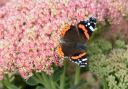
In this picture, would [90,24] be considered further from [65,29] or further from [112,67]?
[112,67]

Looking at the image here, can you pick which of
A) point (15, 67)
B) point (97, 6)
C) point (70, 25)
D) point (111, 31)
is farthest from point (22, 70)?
point (111, 31)

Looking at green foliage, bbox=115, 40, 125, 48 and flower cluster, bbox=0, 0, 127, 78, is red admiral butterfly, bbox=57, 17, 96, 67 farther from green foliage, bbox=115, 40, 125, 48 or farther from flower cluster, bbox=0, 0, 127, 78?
green foliage, bbox=115, 40, 125, 48

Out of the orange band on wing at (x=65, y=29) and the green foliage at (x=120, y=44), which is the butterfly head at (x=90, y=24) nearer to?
the orange band on wing at (x=65, y=29)

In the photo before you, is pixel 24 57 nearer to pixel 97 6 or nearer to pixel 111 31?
pixel 97 6

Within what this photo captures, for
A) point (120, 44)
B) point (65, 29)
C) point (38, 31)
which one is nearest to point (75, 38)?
point (65, 29)

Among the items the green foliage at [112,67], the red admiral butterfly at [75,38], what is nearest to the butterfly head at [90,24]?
the red admiral butterfly at [75,38]
